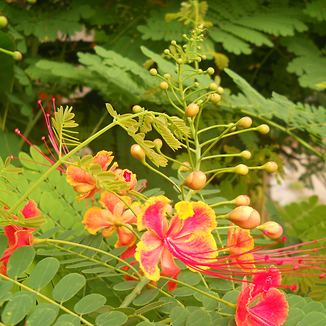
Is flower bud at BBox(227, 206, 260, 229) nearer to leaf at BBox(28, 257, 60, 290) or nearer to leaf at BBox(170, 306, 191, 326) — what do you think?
leaf at BBox(170, 306, 191, 326)

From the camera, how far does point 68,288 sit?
1.42ft

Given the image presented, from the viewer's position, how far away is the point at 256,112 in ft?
3.50

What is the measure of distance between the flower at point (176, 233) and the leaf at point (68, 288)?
0.33 feet

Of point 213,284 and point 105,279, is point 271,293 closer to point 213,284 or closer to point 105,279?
point 213,284

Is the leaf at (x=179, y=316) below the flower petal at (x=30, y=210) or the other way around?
below

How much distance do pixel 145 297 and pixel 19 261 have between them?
182 millimetres

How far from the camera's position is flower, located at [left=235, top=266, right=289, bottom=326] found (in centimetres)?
43

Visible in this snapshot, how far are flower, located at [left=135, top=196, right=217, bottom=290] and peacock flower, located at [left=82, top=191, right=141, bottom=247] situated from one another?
0.08m

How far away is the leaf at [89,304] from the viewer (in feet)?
1.37

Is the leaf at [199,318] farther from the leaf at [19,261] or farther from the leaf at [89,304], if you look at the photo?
the leaf at [19,261]

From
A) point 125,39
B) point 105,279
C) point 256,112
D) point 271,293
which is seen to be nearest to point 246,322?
point 271,293

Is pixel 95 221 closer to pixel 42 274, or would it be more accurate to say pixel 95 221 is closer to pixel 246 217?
pixel 42 274

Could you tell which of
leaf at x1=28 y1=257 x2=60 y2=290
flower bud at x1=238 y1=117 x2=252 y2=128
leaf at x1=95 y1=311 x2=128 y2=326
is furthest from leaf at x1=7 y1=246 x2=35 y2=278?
flower bud at x1=238 y1=117 x2=252 y2=128

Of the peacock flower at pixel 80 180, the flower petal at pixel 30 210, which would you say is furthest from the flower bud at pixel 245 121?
the flower petal at pixel 30 210
